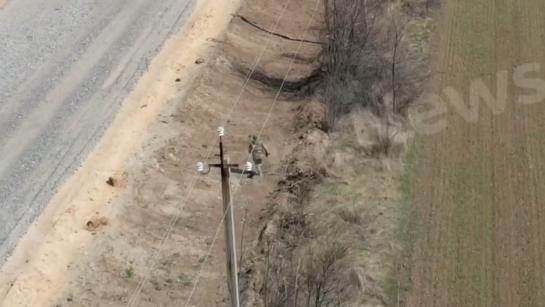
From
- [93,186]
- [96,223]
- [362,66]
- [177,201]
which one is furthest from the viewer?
[362,66]

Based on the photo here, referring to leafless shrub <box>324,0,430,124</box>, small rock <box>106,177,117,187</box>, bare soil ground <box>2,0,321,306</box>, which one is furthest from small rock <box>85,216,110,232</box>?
leafless shrub <box>324,0,430,124</box>

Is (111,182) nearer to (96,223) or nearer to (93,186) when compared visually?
(93,186)

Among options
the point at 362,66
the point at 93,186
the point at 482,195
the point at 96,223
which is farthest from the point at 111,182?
the point at 482,195

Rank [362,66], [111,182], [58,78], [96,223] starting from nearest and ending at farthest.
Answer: [96,223], [111,182], [58,78], [362,66]

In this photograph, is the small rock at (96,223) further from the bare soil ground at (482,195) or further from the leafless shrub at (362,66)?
the leafless shrub at (362,66)

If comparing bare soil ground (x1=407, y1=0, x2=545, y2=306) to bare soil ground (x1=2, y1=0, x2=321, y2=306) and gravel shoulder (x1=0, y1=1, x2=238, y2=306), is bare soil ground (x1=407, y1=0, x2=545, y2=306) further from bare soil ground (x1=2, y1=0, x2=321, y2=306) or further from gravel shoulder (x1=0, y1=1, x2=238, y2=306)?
gravel shoulder (x1=0, y1=1, x2=238, y2=306)

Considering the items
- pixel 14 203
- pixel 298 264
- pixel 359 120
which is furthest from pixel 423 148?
pixel 14 203
